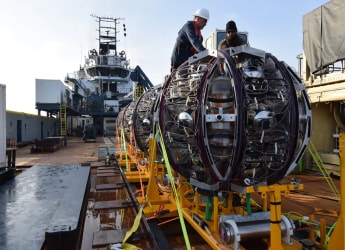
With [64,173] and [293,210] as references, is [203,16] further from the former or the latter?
[64,173]

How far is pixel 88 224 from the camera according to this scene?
4547 millimetres

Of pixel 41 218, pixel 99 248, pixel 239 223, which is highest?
pixel 239 223

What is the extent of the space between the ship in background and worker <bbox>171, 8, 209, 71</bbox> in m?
22.5

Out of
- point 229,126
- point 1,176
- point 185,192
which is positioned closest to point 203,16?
point 229,126

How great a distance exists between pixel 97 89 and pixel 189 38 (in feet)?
114

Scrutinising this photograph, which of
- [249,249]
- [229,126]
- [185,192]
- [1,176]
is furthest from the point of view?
[1,176]

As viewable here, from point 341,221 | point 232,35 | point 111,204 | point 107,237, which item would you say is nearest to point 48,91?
point 111,204

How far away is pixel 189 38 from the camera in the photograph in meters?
3.72

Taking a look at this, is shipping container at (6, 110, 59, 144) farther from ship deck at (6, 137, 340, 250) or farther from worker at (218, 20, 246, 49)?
worker at (218, 20, 246, 49)

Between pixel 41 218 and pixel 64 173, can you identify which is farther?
pixel 64 173

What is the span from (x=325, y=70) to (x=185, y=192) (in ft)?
20.5

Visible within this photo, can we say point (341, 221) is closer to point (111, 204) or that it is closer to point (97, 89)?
point (111, 204)

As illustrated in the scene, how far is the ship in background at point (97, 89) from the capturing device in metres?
26.2

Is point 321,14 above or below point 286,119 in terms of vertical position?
above
